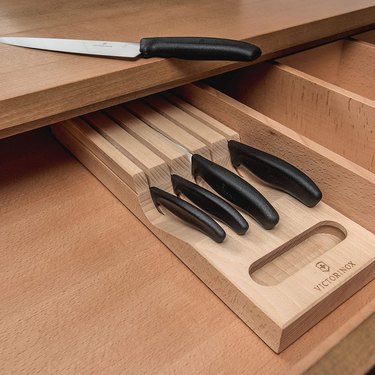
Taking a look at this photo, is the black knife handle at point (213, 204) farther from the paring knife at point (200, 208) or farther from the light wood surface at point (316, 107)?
the light wood surface at point (316, 107)

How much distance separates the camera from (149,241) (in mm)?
A: 430

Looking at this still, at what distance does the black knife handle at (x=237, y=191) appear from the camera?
1.27 ft

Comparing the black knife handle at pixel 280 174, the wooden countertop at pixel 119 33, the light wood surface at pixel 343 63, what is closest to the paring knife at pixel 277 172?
the black knife handle at pixel 280 174

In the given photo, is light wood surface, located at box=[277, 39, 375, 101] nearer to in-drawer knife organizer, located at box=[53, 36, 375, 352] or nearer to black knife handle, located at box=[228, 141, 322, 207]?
in-drawer knife organizer, located at box=[53, 36, 375, 352]

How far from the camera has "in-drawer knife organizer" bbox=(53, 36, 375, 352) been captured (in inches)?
13.2

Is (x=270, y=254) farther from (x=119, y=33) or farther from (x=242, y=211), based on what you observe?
(x=119, y=33)

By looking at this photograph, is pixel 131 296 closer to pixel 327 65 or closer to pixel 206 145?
pixel 206 145

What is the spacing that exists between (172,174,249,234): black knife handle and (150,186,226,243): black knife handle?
0.6 inches

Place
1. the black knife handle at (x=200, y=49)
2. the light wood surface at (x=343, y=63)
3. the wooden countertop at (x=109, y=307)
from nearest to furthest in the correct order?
1. the wooden countertop at (x=109, y=307)
2. the black knife handle at (x=200, y=49)
3. the light wood surface at (x=343, y=63)

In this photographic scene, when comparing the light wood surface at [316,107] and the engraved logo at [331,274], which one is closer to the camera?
the engraved logo at [331,274]

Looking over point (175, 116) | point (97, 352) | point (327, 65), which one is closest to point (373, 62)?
point (327, 65)

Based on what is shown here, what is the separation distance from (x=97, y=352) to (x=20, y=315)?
79mm

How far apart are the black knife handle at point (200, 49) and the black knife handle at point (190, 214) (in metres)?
0.14

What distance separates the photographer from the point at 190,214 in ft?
1.27
